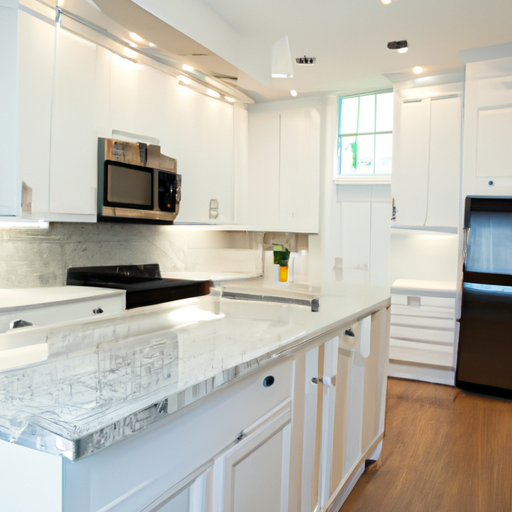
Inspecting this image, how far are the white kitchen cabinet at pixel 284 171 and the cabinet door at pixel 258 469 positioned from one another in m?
3.36

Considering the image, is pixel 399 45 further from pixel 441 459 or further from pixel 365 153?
pixel 441 459

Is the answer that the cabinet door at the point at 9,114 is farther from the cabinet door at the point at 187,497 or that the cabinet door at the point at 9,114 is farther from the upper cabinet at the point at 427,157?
the upper cabinet at the point at 427,157

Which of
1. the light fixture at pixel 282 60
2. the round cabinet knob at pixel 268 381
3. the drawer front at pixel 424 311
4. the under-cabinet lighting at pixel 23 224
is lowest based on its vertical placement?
the drawer front at pixel 424 311

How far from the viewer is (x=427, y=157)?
12.9 feet

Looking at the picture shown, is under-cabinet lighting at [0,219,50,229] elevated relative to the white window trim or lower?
lower

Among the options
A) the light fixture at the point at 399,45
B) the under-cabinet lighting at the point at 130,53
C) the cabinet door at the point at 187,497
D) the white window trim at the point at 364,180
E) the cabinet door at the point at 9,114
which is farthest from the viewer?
the white window trim at the point at 364,180

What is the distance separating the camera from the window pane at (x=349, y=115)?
4.65m

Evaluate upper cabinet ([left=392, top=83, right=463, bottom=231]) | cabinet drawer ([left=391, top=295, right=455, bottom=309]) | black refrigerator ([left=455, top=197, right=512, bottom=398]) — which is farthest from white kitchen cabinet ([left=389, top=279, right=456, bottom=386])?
upper cabinet ([left=392, top=83, right=463, bottom=231])

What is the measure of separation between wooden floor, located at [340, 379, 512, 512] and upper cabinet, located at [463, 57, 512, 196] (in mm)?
1571

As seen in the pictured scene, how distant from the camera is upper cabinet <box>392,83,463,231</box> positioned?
3.83 m

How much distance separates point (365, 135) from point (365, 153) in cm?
17

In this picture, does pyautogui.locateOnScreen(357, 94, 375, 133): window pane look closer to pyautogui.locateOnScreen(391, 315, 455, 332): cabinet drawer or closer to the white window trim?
the white window trim

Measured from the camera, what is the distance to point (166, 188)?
343 cm

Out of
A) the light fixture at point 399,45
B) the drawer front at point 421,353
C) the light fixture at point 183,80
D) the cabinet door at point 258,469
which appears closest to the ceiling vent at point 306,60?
the light fixture at point 399,45
